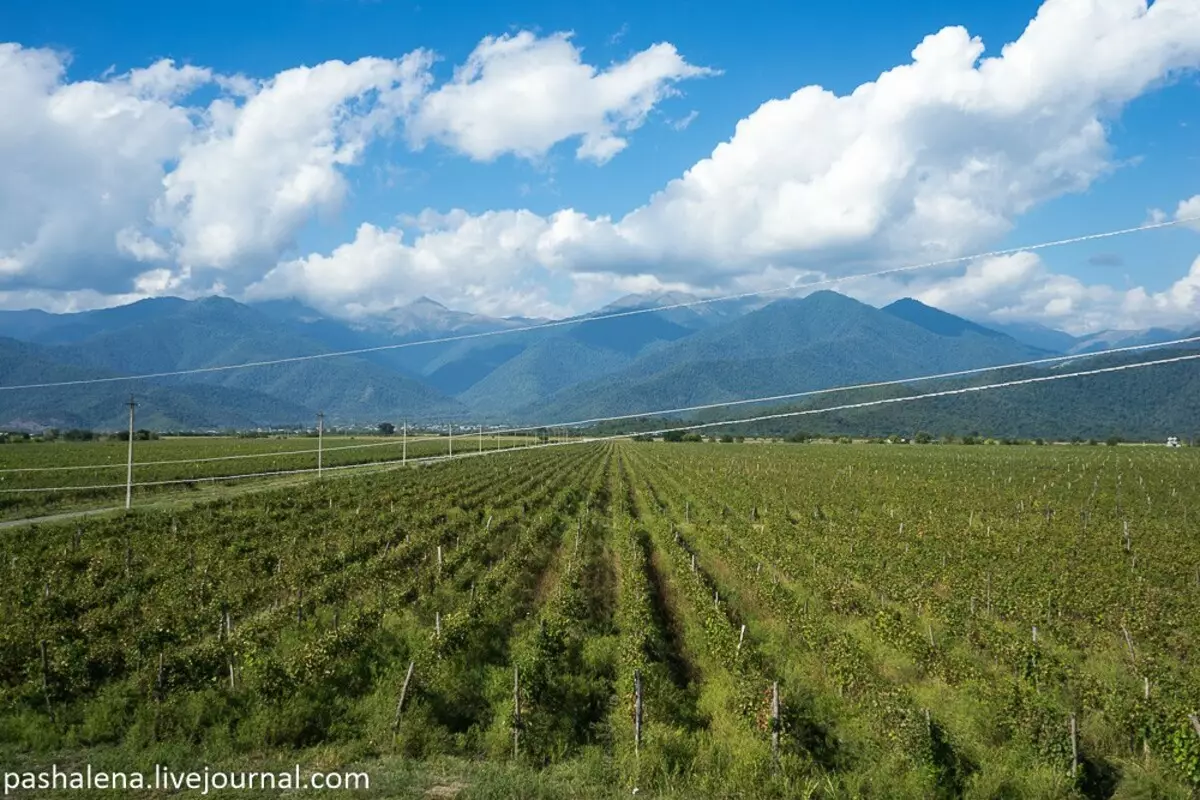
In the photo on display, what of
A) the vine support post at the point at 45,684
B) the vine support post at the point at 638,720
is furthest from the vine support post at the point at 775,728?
the vine support post at the point at 45,684

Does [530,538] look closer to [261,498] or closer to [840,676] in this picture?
[840,676]

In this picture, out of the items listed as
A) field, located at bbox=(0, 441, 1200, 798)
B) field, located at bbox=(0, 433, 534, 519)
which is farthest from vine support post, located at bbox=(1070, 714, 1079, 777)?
field, located at bbox=(0, 433, 534, 519)

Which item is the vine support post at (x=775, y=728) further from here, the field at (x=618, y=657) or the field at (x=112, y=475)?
the field at (x=112, y=475)

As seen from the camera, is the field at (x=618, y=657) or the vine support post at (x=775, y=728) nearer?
the vine support post at (x=775, y=728)

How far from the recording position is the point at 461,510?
34.0m

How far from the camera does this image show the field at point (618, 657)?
387 inches

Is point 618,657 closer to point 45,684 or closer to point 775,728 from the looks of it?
point 775,728

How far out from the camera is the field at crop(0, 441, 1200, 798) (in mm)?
9836

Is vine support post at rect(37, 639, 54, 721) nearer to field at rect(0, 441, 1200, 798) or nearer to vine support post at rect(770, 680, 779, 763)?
field at rect(0, 441, 1200, 798)

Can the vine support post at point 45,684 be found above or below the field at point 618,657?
above

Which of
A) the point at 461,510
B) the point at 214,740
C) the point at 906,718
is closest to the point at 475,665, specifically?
the point at 214,740

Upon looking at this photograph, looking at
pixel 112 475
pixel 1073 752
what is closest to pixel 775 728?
pixel 1073 752

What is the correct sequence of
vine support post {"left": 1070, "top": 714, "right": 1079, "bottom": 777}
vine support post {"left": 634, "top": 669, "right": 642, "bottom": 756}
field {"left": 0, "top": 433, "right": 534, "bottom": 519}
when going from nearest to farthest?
1. vine support post {"left": 1070, "top": 714, "right": 1079, "bottom": 777}
2. vine support post {"left": 634, "top": 669, "right": 642, "bottom": 756}
3. field {"left": 0, "top": 433, "right": 534, "bottom": 519}

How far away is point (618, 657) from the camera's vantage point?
13.8 metres
